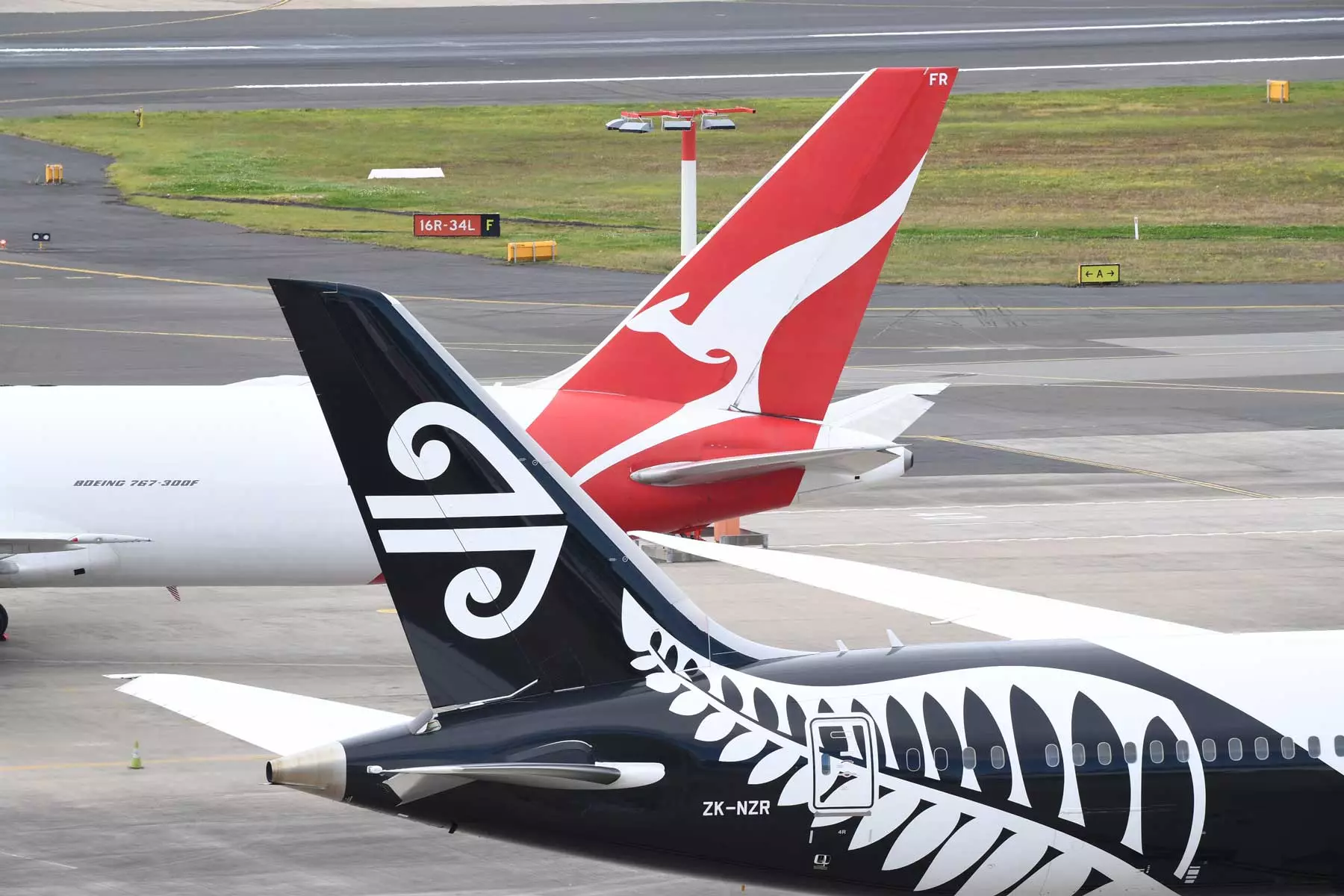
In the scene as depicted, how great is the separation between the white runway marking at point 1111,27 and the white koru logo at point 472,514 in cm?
13089

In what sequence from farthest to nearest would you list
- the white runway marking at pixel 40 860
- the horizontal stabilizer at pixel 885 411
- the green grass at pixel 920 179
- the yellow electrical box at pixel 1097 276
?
the green grass at pixel 920 179 < the yellow electrical box at pixel 1097 276 < the horizontal stabilizer at pixel 885 411 < the white runway marking at pixel 40 860

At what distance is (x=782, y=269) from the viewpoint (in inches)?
1226

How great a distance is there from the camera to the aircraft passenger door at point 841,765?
640 inches

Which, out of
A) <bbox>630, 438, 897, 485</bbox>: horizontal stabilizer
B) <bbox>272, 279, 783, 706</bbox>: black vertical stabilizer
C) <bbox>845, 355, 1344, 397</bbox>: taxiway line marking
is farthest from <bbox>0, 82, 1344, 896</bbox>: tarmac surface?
<bbox>630, 438, 897, 485</bbox>: horizontal stabilizer

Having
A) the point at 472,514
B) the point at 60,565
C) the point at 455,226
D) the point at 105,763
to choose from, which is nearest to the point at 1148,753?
the point at 472,514

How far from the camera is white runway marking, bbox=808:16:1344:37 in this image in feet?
476

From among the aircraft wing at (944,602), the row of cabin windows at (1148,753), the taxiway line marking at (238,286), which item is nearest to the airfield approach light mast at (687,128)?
the taxiway line marking at (238,286)

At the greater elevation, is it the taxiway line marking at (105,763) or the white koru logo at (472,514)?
the white koru logo at (472,514)

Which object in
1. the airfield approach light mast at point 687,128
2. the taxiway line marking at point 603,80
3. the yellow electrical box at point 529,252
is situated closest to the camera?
the airfield approach light mast at point 687,128

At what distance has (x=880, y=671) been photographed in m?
17.1

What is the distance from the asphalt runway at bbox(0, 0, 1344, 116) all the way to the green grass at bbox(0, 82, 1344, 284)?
567cm

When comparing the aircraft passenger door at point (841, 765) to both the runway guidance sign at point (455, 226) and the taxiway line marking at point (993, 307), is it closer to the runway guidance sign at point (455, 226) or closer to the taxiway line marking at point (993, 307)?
the taxiway line marking at point (993, 307)

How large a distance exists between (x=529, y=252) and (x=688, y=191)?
22.3 m

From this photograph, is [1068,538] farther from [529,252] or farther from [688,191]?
[529,252]
